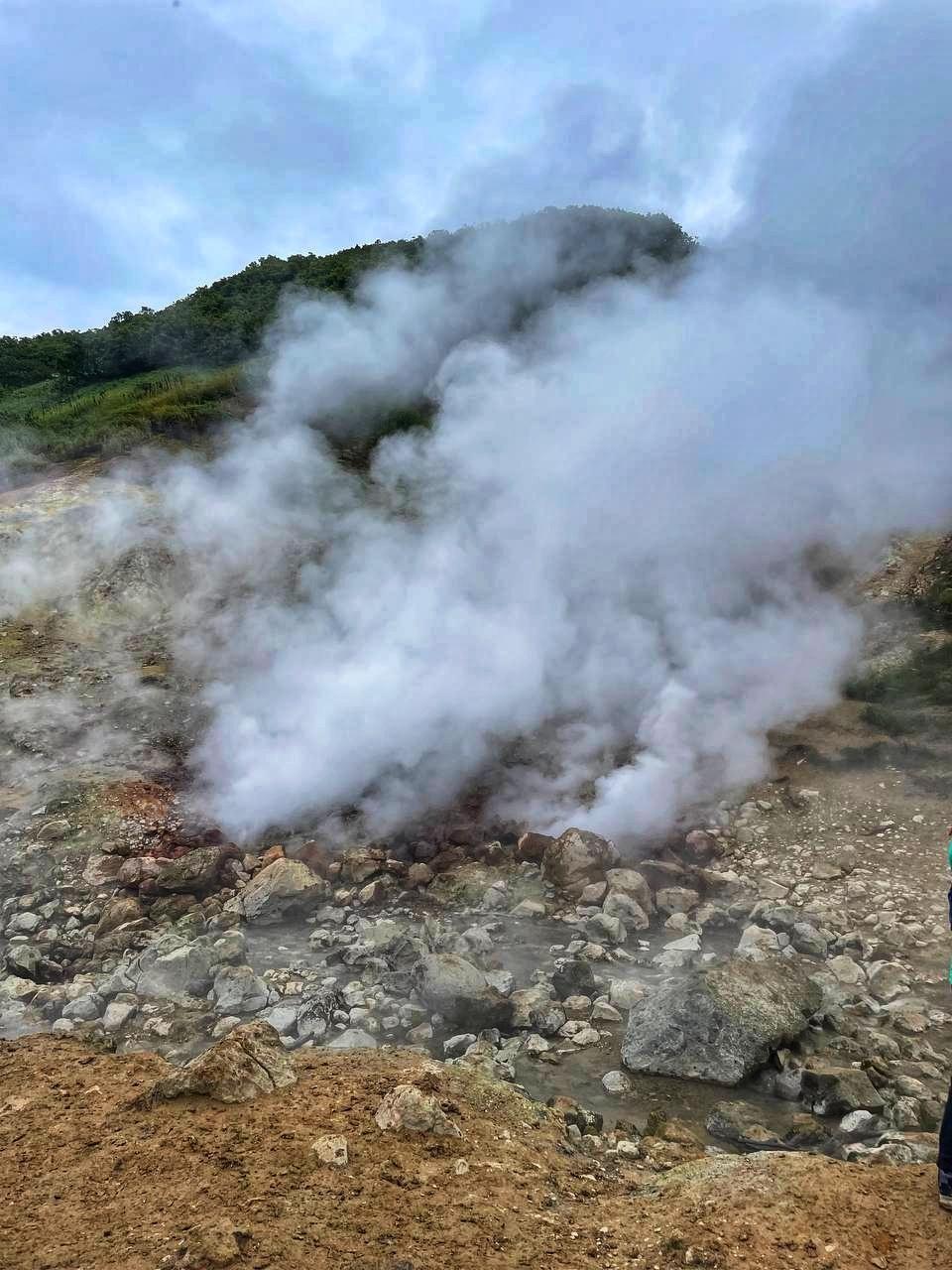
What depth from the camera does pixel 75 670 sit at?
37.3 feet

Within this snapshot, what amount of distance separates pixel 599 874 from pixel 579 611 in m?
4.59

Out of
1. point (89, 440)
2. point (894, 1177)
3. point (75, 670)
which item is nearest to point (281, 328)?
point (89, 440)

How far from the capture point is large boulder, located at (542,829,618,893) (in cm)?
726

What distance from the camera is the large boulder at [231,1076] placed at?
3.82 m

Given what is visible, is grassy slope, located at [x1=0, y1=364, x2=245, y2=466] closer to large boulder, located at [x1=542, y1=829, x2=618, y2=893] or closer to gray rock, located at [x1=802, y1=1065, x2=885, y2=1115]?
large boulder, located at [x1=542, y1=829, x2=618, y2=893]

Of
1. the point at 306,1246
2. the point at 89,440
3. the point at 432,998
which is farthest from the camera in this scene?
the point at 89,440

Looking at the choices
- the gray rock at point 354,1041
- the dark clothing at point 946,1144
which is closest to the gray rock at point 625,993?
the gray rock at point 354,1041

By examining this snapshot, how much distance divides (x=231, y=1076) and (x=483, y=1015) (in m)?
1.81

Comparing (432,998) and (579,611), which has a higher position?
(579,611)

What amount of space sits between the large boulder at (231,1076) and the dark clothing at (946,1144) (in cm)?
292

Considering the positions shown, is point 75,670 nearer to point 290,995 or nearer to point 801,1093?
point 290,995

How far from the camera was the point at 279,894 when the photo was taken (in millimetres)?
7137

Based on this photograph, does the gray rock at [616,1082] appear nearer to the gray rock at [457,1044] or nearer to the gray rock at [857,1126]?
the gray rock at [457,1044]

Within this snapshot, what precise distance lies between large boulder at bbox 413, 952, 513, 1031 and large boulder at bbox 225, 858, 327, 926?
2.01m
